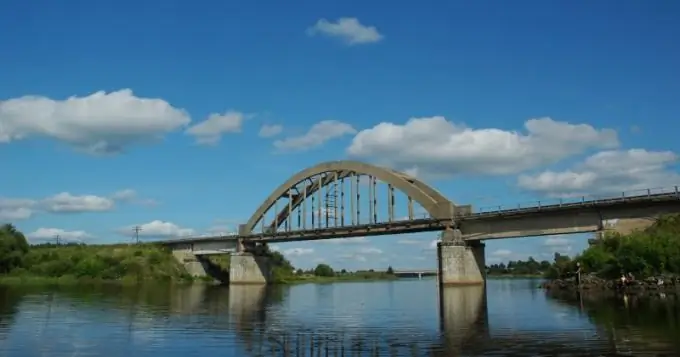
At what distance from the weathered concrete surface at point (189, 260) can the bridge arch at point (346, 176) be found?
13.5m

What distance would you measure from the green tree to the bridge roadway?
60093 millimetres

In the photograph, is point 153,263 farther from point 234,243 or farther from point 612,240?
point 612,240

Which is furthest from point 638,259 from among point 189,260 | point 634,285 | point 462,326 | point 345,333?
point 189,260

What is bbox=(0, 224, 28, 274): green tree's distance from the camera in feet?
340

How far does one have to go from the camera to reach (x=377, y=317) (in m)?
34.4

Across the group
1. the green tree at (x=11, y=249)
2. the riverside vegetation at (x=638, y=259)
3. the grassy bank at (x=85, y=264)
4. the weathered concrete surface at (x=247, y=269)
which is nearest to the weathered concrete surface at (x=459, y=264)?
the riverside vegetation at (x=638, y=259)

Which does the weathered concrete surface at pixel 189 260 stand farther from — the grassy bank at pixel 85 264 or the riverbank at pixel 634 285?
the riverbank at pixel 634 285

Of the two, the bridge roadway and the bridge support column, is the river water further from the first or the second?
the bridge support column

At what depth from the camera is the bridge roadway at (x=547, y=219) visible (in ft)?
195

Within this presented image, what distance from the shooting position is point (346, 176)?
104 meters

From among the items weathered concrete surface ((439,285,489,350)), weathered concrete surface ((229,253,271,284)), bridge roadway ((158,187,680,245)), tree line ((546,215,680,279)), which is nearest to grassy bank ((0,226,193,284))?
weathered concrete surface ((229,253,271,284))

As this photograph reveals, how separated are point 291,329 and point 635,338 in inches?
522

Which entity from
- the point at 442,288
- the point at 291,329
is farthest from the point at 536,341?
the point at 442,288

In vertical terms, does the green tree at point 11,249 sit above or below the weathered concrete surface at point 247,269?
above
